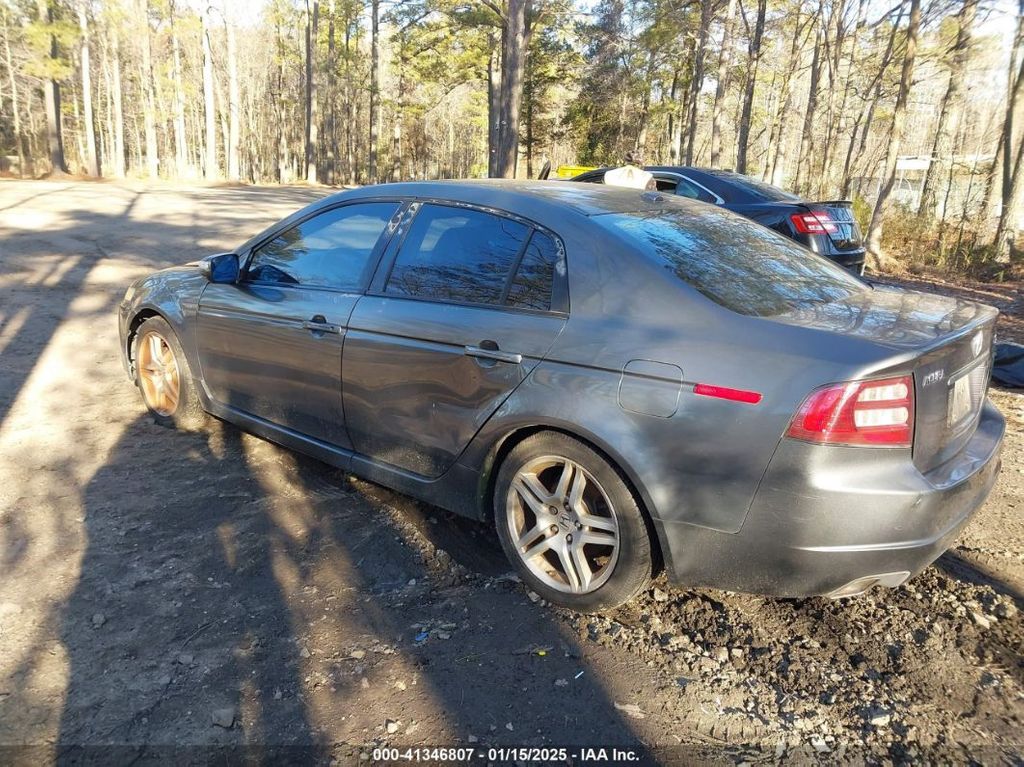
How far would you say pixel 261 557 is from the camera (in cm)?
320

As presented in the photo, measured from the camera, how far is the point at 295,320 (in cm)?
365

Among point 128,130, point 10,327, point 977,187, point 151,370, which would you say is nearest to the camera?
point 151,370

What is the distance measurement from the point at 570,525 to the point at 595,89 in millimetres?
32429

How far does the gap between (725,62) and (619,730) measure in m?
23.3

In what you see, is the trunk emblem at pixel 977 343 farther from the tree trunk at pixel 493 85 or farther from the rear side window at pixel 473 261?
the tree trunk at pixel 493 85

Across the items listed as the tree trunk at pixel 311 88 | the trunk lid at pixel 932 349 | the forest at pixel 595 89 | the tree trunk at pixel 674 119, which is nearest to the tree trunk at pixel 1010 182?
the forest at pixel 595 89

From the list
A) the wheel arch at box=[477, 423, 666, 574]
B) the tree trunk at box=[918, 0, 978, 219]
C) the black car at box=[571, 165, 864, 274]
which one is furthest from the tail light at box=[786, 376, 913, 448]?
the tree trunk at box=[918, 0, 978, 219]

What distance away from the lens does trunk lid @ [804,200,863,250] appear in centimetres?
788

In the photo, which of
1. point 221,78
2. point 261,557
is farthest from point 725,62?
point 221,78

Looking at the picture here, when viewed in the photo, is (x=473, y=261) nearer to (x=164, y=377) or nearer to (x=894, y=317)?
(x=894, y=317)

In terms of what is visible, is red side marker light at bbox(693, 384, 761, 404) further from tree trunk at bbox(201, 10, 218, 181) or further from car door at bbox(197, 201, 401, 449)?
tree trunk at bbox(201, 10, 218, 181)

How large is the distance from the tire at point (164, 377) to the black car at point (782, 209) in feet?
19.1

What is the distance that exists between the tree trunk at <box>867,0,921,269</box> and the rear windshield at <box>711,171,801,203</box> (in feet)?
16.3

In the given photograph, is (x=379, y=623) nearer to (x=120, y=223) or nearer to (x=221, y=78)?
(x=120, y=223)
